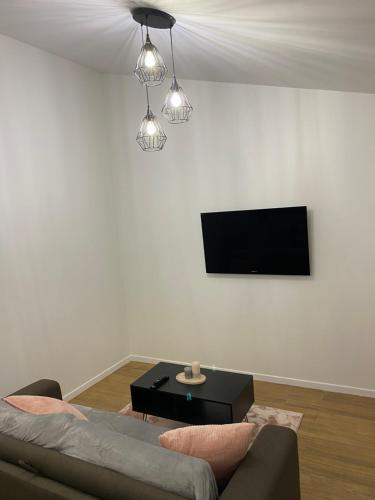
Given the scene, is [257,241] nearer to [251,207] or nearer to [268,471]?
[251,207]

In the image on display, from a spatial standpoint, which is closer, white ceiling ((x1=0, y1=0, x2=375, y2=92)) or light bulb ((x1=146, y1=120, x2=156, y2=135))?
white ceiling ((x1=0, y1=0, x2=375, y2=92))

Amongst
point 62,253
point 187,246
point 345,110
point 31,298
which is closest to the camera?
point 345,110

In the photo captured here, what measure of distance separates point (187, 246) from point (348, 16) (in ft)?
9.47

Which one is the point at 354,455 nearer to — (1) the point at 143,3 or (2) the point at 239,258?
(2) the point at 239,258

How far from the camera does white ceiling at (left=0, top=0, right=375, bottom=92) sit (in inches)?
73.0

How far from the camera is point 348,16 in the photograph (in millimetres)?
1694

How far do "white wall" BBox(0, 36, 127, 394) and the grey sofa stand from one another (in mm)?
1783

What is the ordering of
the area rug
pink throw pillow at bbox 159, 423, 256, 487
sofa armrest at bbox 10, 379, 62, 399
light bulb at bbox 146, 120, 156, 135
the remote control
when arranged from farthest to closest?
1. the area rug
2. the remote control
3. light bulb at bbox 146, 120, 156, 135
4. sofa armrest at bbox 10, 379, 62, 399
5. pink throw pillow at bbox 159, 423, 256, 487

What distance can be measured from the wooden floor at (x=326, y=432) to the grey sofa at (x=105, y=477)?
83cm

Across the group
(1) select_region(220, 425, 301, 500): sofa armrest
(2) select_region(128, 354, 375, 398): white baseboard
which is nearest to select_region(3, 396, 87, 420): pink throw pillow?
(1) select_region(220, 425, 301, 500): sofa armrest

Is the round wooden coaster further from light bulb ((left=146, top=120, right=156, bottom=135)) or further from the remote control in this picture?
light bulb ((left=146, top=120, right=156, bottom=135))

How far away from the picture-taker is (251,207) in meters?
3.88

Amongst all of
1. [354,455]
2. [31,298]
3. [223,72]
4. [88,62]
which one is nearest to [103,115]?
[88,62]

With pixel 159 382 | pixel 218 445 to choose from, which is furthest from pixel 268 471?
pixel 159 382
